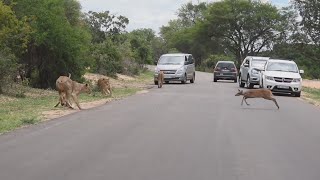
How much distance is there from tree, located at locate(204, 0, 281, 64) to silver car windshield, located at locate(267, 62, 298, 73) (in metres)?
45.6

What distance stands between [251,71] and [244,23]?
43980 mm

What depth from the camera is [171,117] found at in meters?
14.6

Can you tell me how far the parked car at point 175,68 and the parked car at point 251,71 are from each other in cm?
370

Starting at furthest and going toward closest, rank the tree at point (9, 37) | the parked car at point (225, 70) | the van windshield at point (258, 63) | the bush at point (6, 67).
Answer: the parked car at point (225, 70)
the van windshield at point (258, 63)
the bush at point (6, 67)
the tree at point (9, 37)

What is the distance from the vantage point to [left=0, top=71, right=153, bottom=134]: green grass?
42.5 ft

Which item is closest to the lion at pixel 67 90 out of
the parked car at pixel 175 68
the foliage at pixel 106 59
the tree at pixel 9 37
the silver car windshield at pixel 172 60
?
the tree at pixel 9 37

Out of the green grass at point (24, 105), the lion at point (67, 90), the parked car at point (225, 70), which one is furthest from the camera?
the parked car at point (225, 70)

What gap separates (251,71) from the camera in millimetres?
30281

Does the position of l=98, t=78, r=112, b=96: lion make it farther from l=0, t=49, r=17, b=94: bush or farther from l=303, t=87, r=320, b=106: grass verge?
l=303, t=87, r=320, b=106: grass verge

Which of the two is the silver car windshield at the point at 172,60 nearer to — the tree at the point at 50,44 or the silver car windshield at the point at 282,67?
the silver car windshield at the point at 282,67

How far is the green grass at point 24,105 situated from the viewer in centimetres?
1297

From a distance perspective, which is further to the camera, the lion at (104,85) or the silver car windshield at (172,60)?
the silver car windshield at (172,60)

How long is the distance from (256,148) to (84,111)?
736 cm

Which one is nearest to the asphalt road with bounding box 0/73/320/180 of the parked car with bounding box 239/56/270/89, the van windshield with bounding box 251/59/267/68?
the parked car with bounding box 239/56/270/89
